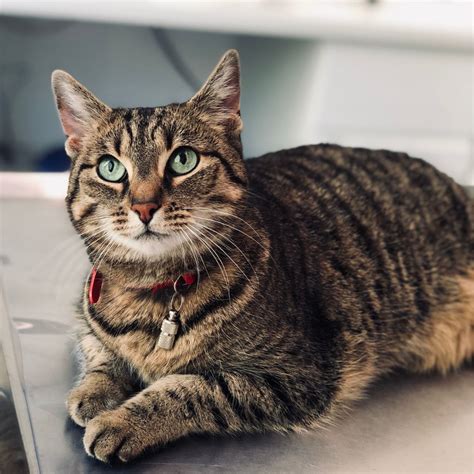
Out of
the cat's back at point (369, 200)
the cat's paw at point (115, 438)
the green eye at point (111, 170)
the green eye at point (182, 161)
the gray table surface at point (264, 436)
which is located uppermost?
the green eye at point (182, 161)

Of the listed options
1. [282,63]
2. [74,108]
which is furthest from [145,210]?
[282,63]

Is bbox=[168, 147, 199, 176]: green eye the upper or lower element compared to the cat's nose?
upper

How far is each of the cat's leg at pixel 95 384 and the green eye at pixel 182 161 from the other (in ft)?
0.89

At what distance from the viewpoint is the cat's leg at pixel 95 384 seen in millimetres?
787

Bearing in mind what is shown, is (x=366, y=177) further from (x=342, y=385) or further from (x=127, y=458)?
(x=127, y=458)

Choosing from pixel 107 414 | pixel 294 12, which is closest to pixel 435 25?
pixel 294 12

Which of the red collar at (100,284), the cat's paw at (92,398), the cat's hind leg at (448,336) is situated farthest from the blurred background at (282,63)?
the cat's paw at (92,398)

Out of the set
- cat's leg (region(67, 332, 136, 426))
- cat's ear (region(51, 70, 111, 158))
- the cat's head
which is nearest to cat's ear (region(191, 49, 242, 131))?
the cat's head

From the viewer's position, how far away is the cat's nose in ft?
2.31

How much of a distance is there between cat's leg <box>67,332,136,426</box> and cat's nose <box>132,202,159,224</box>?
0.76 ft

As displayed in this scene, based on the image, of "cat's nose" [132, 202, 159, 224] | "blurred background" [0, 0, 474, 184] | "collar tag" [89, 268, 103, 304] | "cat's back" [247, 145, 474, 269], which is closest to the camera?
"cat's nose" [132, 202, 159, 224]

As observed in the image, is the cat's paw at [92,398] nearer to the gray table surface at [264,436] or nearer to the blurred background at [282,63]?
the gray table surface at [264,436]

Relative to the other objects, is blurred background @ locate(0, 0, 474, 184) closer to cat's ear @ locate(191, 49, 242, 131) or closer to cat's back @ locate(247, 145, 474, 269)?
cat's back @ locate(247, 145, 474, 269)

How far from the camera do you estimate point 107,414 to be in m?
0.75
